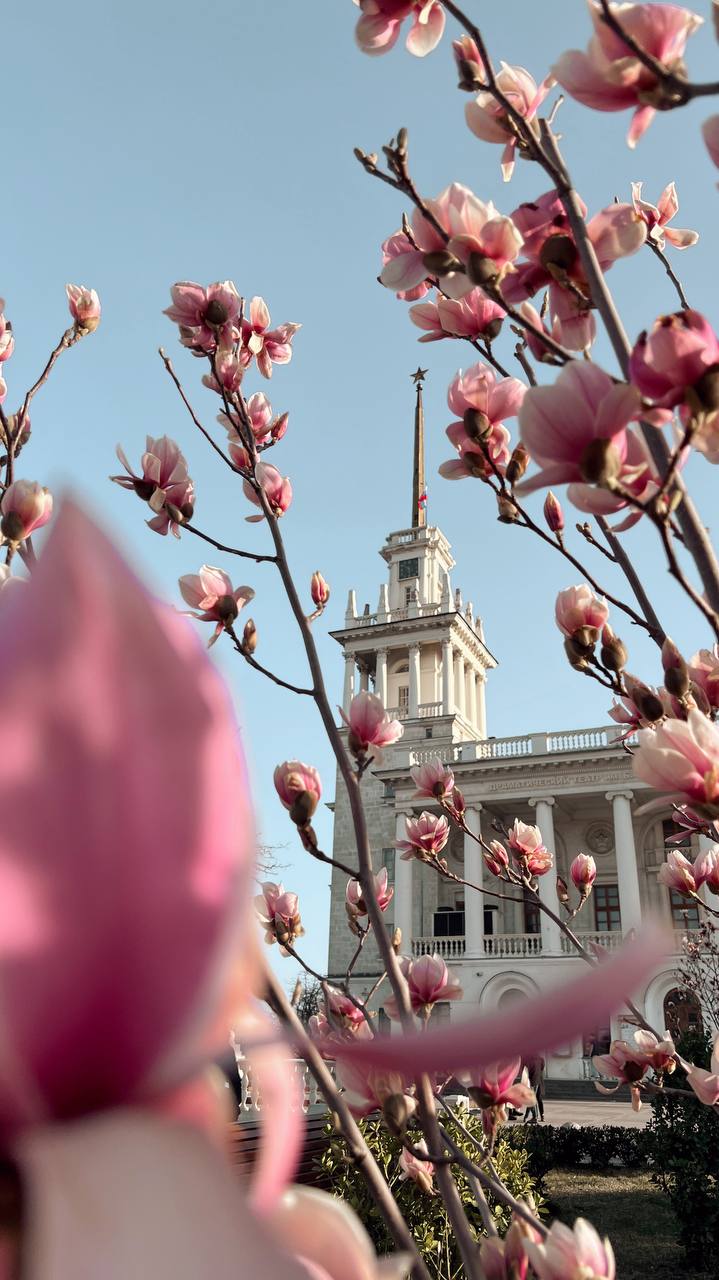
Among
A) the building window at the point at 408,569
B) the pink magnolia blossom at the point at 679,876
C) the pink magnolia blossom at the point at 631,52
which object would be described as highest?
the building window at the point at 408,569

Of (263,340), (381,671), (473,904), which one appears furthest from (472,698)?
(263,340)

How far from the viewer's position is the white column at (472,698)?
32.3 metres

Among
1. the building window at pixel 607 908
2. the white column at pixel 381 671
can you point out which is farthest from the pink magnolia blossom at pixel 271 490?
the white column at pixel 381 671

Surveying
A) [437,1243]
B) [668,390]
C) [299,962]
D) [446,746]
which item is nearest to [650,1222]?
[437,1243]

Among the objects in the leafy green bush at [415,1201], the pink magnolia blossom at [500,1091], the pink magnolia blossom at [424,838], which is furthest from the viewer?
the leafy green bush at [415,1201]

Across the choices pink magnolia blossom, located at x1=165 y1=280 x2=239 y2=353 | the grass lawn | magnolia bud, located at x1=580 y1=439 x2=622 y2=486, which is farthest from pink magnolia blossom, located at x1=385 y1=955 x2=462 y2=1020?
the grass lawn

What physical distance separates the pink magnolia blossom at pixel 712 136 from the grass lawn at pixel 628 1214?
22.5ft

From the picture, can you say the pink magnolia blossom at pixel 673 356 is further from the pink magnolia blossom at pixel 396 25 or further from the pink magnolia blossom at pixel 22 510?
the pink magnolia blossom at pixel 22 510

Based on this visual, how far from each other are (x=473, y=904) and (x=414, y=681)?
27.8 ft

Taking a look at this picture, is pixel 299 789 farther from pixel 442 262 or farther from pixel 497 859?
pixel 497 859

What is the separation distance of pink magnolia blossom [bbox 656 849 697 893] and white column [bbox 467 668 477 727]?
30.3m

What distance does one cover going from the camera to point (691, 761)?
969 millimetres

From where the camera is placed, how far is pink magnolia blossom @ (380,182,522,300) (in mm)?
1031

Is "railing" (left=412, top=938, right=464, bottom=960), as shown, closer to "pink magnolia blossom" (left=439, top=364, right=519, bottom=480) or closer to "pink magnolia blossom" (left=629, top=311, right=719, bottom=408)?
"pink magnolia blossom" (left=439, top=364, right=519, bottom=480)
